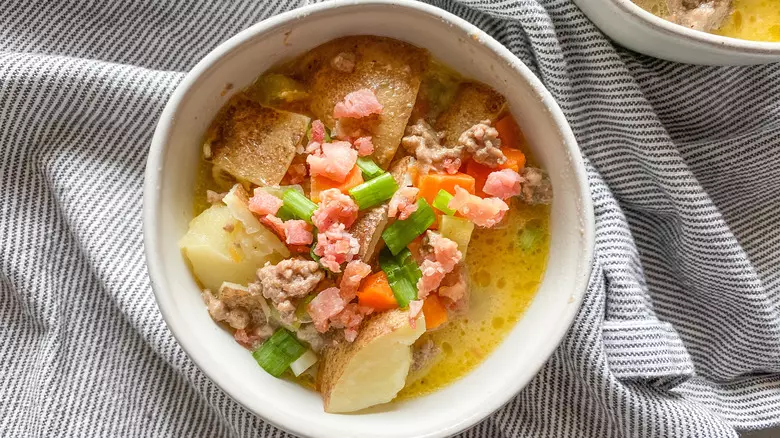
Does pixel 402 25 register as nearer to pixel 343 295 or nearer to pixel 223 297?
pixel 343 295

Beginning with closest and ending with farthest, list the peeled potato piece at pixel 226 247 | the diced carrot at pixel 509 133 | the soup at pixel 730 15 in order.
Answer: the peeled potato piece at pixel 226 247 → the diced carrot at pixel 509 133 → the soup at pixel 730 15

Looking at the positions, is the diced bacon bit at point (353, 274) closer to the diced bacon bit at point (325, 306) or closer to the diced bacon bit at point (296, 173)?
the diced bacon bit at point (325, 306)

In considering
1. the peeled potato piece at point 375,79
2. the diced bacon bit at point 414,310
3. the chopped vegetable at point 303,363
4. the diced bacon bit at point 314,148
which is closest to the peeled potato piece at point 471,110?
the peeled potato piece at point 375,79

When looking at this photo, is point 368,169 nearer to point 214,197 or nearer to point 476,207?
point 476,207

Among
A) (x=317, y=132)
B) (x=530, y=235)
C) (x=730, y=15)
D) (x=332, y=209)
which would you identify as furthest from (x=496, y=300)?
(x=730, y=15)

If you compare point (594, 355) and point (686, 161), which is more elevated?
point (686, 161)

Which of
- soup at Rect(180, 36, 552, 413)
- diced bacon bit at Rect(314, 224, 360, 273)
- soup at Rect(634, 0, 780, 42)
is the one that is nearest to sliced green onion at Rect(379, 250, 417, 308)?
soup at Rect(180, 36, 552, 413)

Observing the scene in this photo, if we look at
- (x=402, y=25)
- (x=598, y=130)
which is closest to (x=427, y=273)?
(x=402, y=25)
